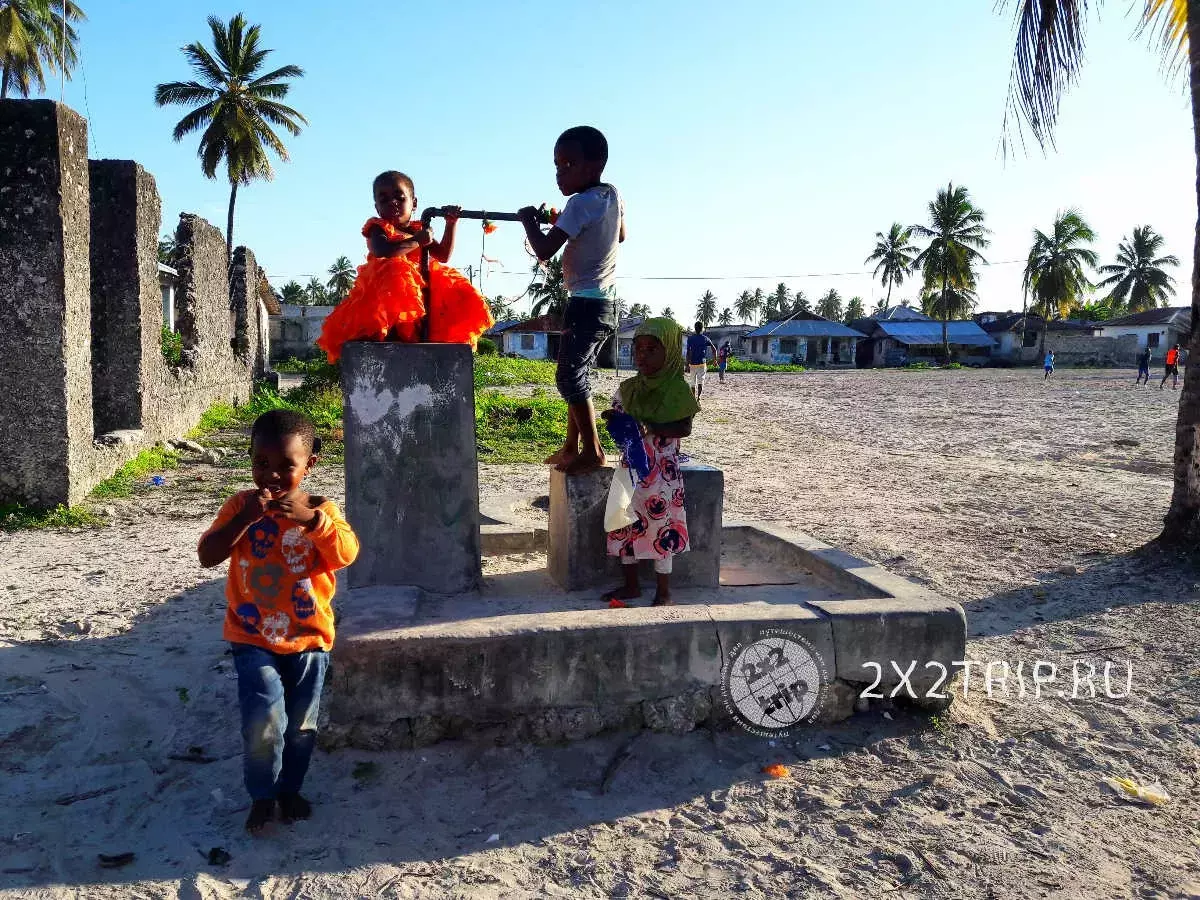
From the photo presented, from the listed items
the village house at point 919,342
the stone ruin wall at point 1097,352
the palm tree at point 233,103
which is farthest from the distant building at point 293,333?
the stone ruin wall at point 1097,352

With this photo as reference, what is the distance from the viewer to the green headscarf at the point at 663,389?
3.62 meters

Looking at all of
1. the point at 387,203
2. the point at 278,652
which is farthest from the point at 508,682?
the point at 387,203

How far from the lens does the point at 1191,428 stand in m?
5.48

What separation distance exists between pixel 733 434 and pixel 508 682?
1123cm

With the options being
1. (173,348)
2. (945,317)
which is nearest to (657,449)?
(173,348)

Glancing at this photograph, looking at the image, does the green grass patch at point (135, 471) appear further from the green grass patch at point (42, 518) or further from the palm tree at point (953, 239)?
the palm tree at point (953, 239)

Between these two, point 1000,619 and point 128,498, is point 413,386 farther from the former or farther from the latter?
point 128,498

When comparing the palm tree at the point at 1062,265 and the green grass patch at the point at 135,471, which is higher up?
the palm tree at the point at 1062,265

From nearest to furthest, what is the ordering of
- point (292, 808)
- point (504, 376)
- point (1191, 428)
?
point (292, 808), point (1191, 428), point (504, 376)

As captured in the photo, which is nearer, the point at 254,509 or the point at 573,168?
the point at 254,509

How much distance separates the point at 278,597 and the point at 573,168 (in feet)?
7.35

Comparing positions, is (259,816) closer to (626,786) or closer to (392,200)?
(626,786)

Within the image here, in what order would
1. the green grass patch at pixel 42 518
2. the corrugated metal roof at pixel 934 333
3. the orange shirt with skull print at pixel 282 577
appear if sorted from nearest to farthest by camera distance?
the orange shirt with skull print at pixel 282 577 < the green grass patch at pixel 42 518 < the corrugated metal roof at pixel 934 333

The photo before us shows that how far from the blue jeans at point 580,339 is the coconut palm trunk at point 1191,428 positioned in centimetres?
412
